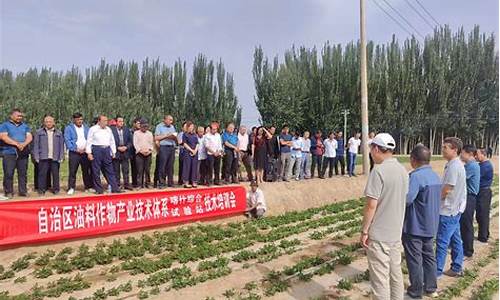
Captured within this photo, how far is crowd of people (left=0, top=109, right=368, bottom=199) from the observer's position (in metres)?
7.76

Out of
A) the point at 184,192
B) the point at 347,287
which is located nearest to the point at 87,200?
the point at 184,192

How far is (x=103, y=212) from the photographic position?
697 cm

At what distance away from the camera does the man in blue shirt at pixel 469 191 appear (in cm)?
612

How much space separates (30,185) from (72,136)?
2.20 metres

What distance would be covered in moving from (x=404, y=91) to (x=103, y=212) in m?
33.9

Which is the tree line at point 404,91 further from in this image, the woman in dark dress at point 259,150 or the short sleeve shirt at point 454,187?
the short sleeve shirt at point 454,187

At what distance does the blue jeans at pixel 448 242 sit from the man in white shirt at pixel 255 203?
4542 mm

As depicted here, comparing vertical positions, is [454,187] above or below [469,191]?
above

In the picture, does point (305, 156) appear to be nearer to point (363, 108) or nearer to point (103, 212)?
point (363, 108)

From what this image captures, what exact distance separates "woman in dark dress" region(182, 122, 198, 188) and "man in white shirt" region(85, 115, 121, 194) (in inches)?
71.9

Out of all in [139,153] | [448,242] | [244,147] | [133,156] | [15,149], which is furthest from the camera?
[244,147]

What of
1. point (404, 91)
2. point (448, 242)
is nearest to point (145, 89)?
point (404, 91)

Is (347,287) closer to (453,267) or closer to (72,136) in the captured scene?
(453,267)

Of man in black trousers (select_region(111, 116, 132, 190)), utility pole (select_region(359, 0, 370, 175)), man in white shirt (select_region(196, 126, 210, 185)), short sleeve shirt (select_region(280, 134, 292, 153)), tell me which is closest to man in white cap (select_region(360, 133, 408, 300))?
man in black trousers (select_region(111, 116, 132, 190))
